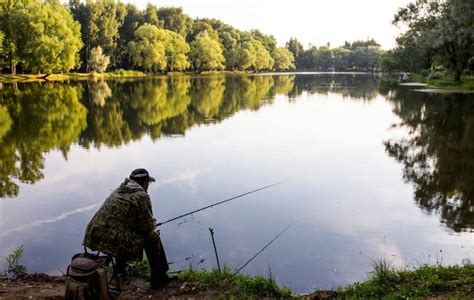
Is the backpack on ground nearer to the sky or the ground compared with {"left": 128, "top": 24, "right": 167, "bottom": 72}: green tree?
nearer to the ground

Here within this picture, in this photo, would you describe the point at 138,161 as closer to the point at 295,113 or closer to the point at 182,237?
the point at 182,237

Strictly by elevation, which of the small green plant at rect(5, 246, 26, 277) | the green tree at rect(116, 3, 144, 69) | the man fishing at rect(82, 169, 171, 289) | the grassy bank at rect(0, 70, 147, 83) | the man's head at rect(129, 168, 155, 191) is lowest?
the small green plant at rect(5, 246, 26, 277)

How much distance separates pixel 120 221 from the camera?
18.6ft

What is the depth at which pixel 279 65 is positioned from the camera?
17450cm

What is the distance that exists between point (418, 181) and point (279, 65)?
16558cm

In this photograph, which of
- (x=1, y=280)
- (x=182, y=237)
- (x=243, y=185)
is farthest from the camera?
(x=243, y=185)

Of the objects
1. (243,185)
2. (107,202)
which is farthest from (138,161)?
(107,202)

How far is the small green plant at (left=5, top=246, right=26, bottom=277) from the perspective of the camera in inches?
283

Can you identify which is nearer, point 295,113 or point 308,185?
point 308,185

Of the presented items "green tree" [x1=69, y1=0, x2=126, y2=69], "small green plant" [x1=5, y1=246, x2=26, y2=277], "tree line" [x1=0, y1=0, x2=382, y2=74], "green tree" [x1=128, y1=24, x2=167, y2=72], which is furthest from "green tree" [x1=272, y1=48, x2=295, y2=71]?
"small green plant" [x1=5, y1=246, x2=26, y2=277]

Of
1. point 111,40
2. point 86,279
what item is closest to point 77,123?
point 86,279

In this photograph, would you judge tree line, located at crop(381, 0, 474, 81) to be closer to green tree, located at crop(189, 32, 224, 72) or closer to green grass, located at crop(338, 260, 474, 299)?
green grass, located at crop(338, 260, 474, 299)

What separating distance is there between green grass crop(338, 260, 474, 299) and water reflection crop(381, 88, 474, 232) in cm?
330

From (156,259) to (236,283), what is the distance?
3.87 feet
